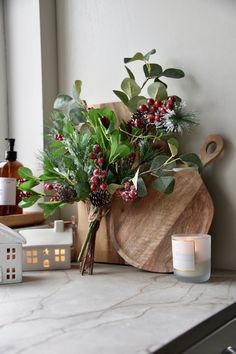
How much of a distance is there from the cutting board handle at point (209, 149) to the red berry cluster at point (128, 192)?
189 millimetres

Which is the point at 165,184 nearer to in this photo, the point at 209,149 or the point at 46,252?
the point at 209,149

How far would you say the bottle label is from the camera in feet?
4.08

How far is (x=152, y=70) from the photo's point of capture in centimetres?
115

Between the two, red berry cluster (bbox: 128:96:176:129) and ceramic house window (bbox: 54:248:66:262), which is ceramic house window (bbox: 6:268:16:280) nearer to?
ceramic house window (bbox: 54:248:66:262)

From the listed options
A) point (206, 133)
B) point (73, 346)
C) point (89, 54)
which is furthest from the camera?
point (89, 54)

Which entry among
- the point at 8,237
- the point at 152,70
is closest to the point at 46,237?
the point at 8,237

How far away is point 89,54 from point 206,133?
Result: 1.39 ft

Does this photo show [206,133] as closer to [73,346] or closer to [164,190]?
[164,190]

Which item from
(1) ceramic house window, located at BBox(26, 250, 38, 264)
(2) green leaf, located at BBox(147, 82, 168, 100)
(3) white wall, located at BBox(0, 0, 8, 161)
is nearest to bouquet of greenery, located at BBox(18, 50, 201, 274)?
(2) green leaf, located at BBox(147, 82, 168, 100)

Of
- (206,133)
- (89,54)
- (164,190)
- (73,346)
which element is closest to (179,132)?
(206,133)

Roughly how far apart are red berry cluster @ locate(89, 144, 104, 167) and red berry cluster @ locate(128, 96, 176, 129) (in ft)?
0.36

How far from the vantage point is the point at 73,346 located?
0.63 meters

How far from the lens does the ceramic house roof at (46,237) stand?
1160mm

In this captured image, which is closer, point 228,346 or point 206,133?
point 228,346
